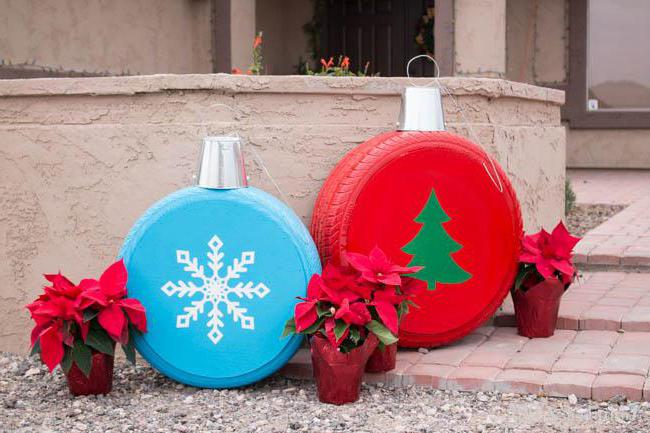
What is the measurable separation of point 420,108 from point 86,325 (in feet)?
Answer: 5.15

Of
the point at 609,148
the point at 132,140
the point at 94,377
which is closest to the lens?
the point at 94,377

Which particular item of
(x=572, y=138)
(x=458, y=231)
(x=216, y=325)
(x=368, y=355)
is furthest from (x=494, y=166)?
(x=572, y=138)

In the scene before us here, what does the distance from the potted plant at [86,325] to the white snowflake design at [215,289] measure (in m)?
0.17

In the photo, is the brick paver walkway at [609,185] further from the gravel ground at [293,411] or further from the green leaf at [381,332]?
the green leaf at [381,332]

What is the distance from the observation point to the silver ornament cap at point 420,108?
3986 millimetres

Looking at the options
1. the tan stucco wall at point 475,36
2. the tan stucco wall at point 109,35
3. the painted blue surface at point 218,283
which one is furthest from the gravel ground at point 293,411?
the tan stucco wall at point 475,36

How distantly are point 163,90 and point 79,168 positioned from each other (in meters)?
0.49

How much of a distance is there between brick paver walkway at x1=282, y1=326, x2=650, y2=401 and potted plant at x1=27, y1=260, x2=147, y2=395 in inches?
27.3

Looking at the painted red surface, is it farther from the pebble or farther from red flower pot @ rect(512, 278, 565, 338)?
the pebble

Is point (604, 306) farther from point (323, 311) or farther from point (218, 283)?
point (218, 283)

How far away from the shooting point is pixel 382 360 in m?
3.72

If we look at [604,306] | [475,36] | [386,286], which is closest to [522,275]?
[604,306]

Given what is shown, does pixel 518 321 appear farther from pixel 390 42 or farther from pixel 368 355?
pixel 390 42

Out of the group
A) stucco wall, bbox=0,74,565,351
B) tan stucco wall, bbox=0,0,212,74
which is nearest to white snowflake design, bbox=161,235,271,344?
stucco wall, bbox=0,74,565,351
